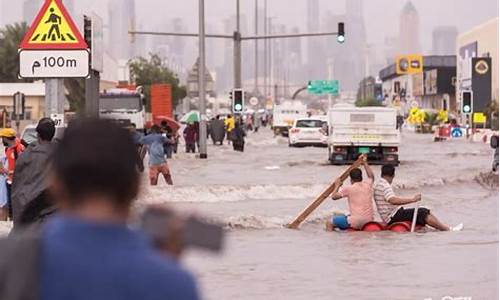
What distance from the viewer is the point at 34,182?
360 inches

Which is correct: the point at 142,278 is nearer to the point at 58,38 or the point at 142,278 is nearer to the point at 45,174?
the point at 45,174

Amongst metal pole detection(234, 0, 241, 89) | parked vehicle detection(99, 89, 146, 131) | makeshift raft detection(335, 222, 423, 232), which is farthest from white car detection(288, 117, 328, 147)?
makeshift raft detection(335, 222, 423, 232)

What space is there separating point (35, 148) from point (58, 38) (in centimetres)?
331

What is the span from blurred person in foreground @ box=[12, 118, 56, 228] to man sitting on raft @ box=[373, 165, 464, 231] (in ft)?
26.7

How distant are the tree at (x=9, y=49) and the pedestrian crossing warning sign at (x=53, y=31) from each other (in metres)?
104

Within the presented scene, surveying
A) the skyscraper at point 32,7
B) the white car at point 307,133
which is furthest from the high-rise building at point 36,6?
the white car at point 307,133

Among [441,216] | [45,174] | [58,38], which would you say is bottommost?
[441,216]

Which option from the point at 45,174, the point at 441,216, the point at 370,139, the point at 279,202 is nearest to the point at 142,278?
the point at 45,174

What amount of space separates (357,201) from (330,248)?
5.02 ft

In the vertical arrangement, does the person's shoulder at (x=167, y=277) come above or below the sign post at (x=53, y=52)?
below

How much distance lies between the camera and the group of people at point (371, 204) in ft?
57.6

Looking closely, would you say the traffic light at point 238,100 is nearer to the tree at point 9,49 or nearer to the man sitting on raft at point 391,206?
the man sitting on raft at point 391,206

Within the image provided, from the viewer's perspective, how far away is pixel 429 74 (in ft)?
491

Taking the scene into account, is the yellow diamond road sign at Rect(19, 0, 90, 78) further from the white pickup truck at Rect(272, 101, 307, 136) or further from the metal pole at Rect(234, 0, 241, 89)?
the white pickup truck at Rect(272, 101, 307, 136)
